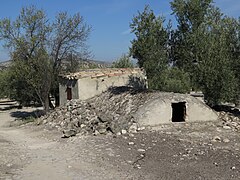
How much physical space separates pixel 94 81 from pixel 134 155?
1034 centimetres

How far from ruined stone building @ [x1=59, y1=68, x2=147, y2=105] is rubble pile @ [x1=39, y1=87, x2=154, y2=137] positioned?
2.59 feet

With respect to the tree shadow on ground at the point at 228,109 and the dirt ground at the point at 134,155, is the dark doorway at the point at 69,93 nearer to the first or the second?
the dirt ground at the point at 134,155

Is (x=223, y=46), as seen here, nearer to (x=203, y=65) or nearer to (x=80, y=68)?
(x=203, y=65)

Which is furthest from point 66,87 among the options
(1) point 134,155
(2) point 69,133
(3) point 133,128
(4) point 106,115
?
(1) point 134,155

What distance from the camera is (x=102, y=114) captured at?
17.1m

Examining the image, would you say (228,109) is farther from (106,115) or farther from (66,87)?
(66,87)

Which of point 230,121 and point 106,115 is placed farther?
point 106,115

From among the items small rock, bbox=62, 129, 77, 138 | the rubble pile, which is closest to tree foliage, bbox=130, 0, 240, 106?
the rubble pile

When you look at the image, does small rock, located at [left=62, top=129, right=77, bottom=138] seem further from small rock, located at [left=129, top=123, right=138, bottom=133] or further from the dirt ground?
small rock, located at [left=129, top=123, right=138, bottom=133]

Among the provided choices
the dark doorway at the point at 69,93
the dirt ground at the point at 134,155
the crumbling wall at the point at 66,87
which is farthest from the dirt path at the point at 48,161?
the dark doorway at the point at 69,93

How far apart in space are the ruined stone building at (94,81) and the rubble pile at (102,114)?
791mm

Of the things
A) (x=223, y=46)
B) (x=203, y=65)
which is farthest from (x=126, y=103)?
(x=223, y=46)

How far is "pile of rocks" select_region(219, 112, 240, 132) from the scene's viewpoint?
47.9ft

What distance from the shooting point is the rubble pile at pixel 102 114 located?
14984 mm
